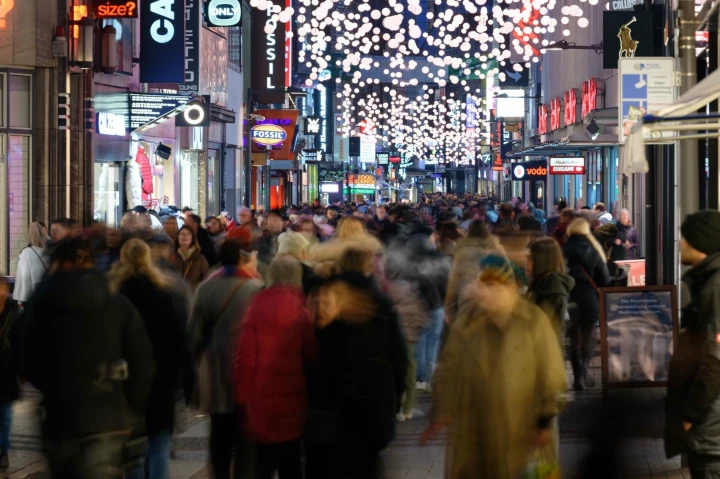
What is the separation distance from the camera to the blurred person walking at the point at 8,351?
9000mm

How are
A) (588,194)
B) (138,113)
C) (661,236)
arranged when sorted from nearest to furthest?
(661,236), (138,113), (588,194)

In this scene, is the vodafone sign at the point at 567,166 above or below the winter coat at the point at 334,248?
above

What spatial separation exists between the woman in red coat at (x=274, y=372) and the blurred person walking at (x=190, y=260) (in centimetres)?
646

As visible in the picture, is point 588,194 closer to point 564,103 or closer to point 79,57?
point 564,103

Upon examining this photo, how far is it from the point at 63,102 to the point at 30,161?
1188 mm

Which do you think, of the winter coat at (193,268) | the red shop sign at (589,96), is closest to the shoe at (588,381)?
the winter coat at (193,268)

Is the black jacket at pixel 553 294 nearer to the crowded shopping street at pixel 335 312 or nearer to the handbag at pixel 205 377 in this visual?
the crowded shopping street at pixel 335 312

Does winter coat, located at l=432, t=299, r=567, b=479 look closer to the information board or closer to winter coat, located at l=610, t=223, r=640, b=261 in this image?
the information board

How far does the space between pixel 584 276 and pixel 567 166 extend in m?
27.4

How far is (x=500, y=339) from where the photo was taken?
629 centimetres

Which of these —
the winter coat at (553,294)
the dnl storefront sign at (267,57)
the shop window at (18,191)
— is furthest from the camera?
the dnl storefront sign at (267,57)

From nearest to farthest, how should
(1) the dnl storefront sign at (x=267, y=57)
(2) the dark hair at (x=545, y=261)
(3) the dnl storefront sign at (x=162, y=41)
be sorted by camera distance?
(2) the dark hair at (x=545, y=261), (3) the dnl storefront sign at (x=162, y=41), (1) the dnl storefront sign at (x=267, y=57)

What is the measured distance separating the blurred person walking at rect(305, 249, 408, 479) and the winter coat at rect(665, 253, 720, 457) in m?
1.59

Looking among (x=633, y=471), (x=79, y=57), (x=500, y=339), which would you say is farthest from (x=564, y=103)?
(x=500, y=339)
